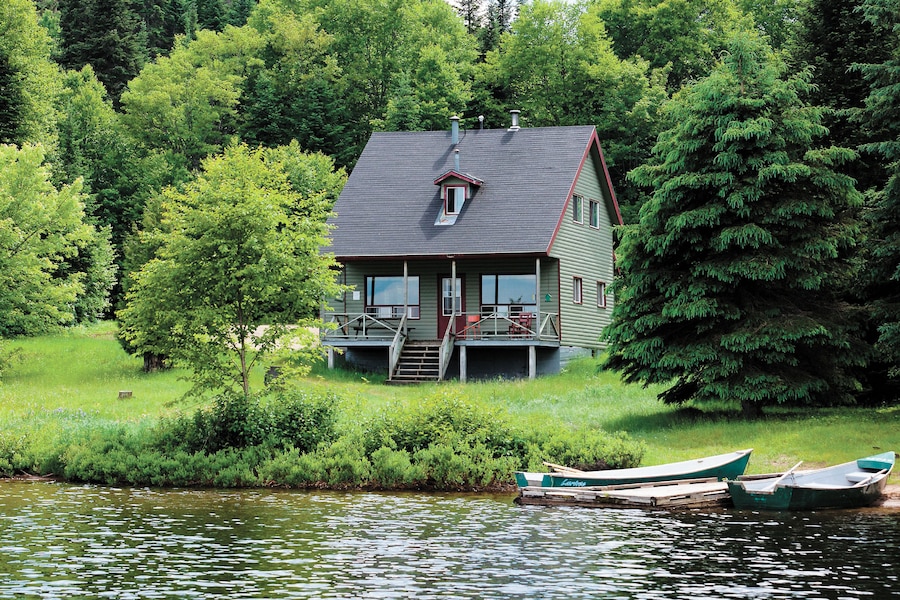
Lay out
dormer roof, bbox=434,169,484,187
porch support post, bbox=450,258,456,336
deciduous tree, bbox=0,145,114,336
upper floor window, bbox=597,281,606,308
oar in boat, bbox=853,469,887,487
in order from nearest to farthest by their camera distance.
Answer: oar in boat, bbox=853,469,887,487
deciduous tree, bbox=0,145,114,336
porch support post, bbox=450,258,456,336
dormer roof, bbox=434,169,484,187
upper floor window, bbox=597,281,606,308

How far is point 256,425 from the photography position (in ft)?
86.8

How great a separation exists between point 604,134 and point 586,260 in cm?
1725

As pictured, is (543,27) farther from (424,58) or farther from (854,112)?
(854,112)

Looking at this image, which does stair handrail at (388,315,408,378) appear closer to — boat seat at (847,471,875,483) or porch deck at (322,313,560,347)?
porch deck at (322,313,560,347)

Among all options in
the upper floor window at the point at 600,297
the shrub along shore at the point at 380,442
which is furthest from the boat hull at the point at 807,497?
the upper floor window at the point at 600,297

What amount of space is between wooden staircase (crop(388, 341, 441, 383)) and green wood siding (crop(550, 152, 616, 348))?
5.20 m

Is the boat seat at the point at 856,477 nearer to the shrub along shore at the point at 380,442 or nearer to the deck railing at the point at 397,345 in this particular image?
the shrub along shore at the point at 380,442

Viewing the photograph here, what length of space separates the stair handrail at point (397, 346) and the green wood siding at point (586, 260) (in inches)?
248

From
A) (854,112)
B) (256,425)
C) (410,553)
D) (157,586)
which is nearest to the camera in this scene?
(157,586)

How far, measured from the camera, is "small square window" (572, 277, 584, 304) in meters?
46.7

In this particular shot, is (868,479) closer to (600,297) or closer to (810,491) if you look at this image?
(810,491)

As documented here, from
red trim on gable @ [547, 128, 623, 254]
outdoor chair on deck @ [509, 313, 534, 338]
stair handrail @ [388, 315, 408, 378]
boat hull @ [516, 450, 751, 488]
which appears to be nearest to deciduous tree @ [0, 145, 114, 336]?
stair handrail @ [388, 315, 408, 378]

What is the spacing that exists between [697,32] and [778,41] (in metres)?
4.77

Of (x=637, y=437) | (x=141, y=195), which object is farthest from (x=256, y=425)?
(x=141, y=195)
